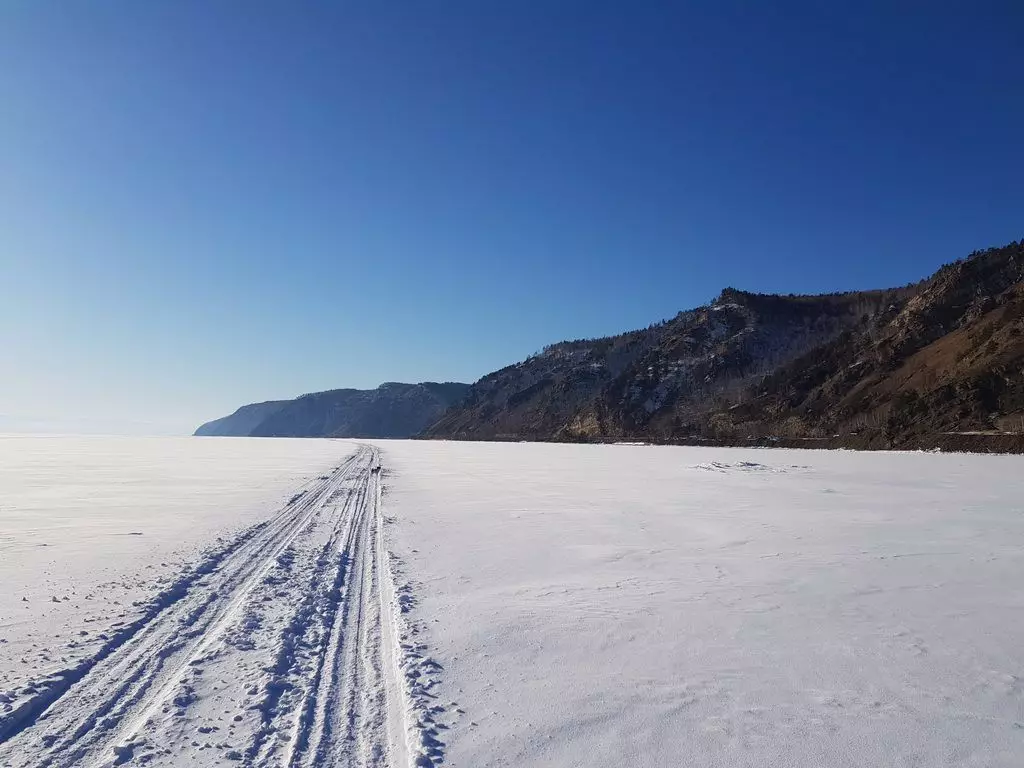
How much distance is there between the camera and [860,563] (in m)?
9.29

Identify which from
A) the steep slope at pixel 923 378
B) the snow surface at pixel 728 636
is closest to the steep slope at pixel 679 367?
the steep slope at pixel 923 378

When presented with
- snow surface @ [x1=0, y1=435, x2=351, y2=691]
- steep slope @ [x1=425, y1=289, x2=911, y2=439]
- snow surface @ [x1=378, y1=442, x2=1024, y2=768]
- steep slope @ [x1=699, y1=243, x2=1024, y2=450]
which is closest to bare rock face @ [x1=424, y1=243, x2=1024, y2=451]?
steep slope @ [x1=699, y1=243, x2=1024, y2=450]

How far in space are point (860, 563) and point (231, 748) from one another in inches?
361

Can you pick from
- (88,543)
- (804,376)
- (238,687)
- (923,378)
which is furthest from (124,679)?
(804,376)

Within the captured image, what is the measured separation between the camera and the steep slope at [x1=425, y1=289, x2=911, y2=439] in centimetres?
10438

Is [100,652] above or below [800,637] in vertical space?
above

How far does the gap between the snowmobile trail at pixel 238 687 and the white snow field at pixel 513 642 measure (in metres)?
0.03

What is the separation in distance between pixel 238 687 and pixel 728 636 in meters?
4.80

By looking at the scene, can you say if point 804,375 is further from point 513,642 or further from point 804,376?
point 513,642

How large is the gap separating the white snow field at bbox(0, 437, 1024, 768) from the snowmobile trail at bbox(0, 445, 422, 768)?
0.03 metres

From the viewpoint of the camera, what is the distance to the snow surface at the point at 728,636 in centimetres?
416

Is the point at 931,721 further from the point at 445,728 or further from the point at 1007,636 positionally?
the point at 445,728

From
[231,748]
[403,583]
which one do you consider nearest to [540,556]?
[403,583]

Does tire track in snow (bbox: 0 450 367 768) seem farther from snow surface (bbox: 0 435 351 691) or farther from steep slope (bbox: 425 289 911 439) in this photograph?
steep slope (bbox: 425 289 911 439)
